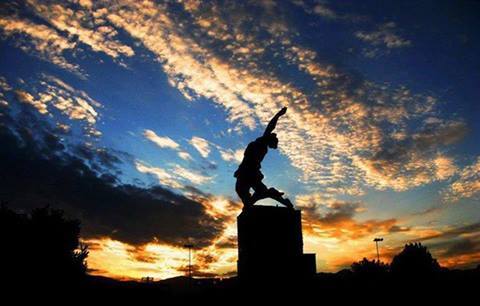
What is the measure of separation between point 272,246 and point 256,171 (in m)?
1.63

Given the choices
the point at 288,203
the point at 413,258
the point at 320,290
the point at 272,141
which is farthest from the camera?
the point at 413,258

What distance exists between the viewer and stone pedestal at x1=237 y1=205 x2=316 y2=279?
711 cm

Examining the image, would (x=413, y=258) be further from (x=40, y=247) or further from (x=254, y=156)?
(x=254, y=156)

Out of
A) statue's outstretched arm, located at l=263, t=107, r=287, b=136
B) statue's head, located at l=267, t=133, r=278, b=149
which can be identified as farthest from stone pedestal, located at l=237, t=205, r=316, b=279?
statue's outstretched arm, located at l=263, t=107, r=287, b=136

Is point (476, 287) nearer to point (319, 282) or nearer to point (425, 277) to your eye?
point (425, 277)

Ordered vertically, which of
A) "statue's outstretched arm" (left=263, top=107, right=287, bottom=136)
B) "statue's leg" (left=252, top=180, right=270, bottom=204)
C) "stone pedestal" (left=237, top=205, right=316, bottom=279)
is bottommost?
"stone pedestal" (left=237, top=205, right=316, bottom=279)

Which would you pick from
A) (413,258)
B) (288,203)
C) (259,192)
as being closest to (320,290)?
(288,203)

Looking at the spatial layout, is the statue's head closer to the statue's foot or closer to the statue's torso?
the statue's torso

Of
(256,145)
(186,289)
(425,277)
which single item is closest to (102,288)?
(186,289)

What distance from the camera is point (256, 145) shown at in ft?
25.9

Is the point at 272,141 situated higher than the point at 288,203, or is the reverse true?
the point at 272,141

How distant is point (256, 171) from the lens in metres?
8.03

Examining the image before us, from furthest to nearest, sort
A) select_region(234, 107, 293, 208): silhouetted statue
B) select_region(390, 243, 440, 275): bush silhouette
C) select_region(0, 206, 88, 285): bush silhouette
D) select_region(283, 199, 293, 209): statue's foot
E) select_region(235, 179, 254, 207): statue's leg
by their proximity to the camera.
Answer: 1. select_region(390, 243, 440, 275): bush silhouette
2. select_region(0, 206, 88, 285): bush silhouette
3. select_region(235, 179, 254, 207): statue's leg
4. select_region(234, 107, 293, 208): silhouetted statue
5. select_region(283, 199, 293, 209): statue's foot

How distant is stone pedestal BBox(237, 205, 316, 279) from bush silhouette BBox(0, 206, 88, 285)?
16.2 meters
